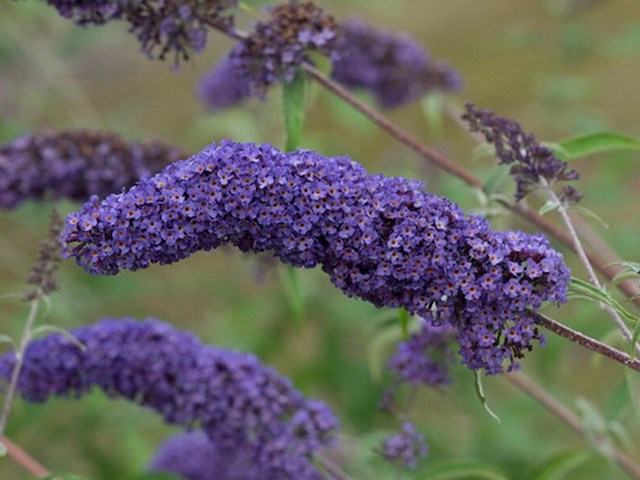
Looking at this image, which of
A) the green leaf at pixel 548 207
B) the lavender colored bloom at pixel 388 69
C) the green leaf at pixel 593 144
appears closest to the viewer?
the green leaf at pixel 548 207

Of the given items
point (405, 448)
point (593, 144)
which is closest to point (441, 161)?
point (593, 144)

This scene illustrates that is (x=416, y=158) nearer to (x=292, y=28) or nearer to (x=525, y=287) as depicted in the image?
(x=292, y=28)

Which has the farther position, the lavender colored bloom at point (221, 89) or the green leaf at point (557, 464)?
the lavender colored bloom at point (221, 89)

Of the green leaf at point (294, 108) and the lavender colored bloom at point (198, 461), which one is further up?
the green leaf at point (294, 108)

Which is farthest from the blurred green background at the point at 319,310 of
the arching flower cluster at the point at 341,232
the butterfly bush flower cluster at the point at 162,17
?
the arching flower cluster at the point at 341,232

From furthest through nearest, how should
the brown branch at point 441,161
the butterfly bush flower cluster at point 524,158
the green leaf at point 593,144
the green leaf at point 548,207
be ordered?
the brown branch at point 441,161 → the green leaf at point 593,144 → the butterfly bush flower cluster at point 524,158 → the green leaf at point 548,207

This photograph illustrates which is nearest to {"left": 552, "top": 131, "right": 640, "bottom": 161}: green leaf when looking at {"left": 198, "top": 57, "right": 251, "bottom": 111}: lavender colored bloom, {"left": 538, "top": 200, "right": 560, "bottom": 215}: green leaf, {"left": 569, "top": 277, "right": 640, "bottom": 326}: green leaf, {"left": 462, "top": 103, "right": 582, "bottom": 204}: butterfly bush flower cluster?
{"left": 462, "top": 103, "right": 582, "bottom": 204}: butterfly bush flower cluster

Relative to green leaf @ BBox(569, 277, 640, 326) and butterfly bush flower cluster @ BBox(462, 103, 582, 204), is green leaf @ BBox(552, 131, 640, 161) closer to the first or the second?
butterfly bush flower cluster @ BBox(462, 103, 582, 204)

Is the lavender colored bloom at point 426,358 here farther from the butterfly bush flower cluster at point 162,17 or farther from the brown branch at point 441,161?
the butterfly bush flower cluster at point 162,17
